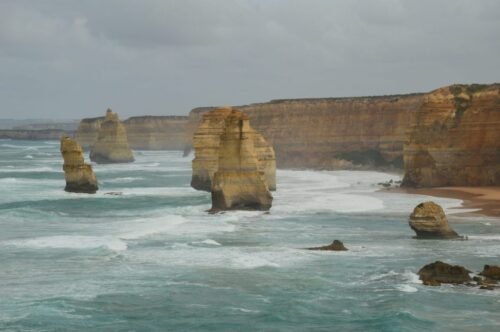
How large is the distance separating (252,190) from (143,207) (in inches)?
359

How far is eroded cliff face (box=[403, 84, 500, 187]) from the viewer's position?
57.0 metres

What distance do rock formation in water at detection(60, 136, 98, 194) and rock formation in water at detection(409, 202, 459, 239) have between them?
2546 centimetres

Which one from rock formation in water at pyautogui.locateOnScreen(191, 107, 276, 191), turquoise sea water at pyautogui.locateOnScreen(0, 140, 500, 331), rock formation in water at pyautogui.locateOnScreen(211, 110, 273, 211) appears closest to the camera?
turquoise sea water at pyautogui.locateOnScreen(0, 140, 500, 331)

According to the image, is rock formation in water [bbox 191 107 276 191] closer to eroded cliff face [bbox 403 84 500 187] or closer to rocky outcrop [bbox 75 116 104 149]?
eroded cliff face [bbox 403 84 500 187]

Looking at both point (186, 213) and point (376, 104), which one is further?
point (376, 104)

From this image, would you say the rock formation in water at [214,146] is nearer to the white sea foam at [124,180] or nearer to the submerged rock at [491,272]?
the white sea foam at [124,180]

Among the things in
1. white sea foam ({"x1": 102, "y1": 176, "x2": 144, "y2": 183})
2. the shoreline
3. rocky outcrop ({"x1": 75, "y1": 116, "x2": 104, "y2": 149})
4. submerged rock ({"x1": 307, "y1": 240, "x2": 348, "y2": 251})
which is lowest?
submerged rock ({"x1": 307, "y1": 240, "x2": 348, "y2": 251})

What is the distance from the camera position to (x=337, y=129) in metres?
91.7

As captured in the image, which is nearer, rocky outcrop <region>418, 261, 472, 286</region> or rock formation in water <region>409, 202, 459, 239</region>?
rocky outcrop <region>418, 261, 472, 286</region>

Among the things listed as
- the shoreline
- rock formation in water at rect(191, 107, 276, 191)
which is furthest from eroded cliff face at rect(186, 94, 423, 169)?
rock formation in water at rect(191, 107, 276, 191)

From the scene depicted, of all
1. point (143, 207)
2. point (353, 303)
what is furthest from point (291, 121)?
point (353, 303)

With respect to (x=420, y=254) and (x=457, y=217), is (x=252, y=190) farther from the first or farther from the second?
(x=420, y=254)

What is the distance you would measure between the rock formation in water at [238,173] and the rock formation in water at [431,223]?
460 inches

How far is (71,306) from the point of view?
22312 mm
